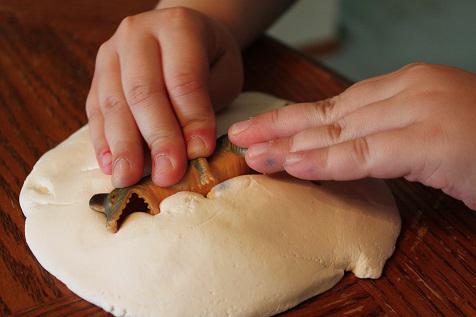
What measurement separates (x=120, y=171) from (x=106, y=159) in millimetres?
66

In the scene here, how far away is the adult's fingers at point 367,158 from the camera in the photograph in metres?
0.57

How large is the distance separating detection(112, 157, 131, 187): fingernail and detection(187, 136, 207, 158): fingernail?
0.23ft

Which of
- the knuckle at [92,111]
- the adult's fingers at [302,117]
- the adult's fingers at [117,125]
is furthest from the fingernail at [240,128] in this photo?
the knuckle at [92,111]

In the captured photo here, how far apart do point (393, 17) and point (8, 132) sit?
1712mm

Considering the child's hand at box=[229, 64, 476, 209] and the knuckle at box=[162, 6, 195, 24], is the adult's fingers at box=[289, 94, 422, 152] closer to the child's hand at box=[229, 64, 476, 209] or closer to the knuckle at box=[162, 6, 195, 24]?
the child's hand at box=[229, 64, 476, 209]

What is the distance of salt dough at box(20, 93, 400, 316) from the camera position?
0.57 meters

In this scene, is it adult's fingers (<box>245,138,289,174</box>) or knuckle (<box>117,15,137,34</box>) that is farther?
knuckle (<box>117,15,137,34</box>)

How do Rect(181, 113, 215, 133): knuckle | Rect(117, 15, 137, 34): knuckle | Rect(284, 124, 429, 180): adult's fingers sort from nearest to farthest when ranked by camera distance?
1. Rect(284, 124, 429, 180): adult's fingers
2. Rect(181, 113, 215, 133): knuckle
3. Rect(117, 15, 137, 34): knuckle

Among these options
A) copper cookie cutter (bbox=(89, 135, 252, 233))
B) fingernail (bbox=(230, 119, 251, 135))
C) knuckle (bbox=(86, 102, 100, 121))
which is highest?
fingernail (bbox=(230, 119, 251, 135))

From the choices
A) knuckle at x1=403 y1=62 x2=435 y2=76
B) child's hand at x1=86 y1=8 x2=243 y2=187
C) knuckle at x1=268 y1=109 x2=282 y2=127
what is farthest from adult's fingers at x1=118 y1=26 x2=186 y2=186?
knuckle at x1=403 y1=62 x2=435 y2=76

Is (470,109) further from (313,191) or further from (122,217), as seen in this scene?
(122,217)

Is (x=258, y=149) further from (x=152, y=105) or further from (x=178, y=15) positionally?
(x=178, y=15)

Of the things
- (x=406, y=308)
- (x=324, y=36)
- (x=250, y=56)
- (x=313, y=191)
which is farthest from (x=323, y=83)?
(x=324, y=36)

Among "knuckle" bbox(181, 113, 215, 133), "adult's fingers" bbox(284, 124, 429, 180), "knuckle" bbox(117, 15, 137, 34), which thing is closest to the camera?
Answer: "adult's fingers" bbox(284, 124, 429, 180)
